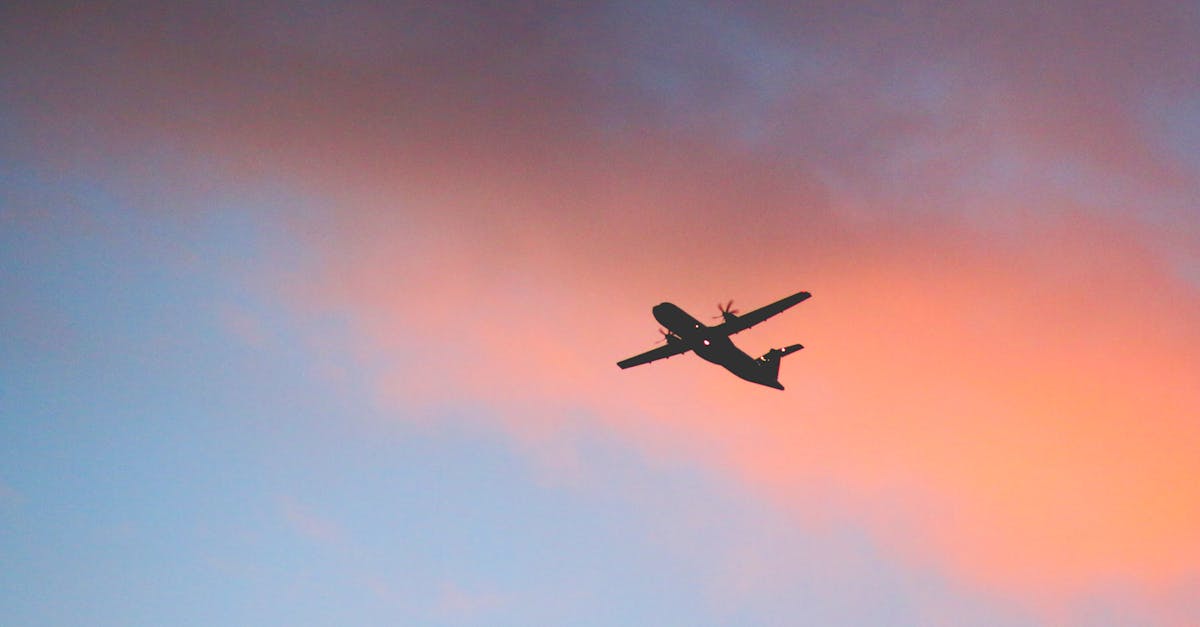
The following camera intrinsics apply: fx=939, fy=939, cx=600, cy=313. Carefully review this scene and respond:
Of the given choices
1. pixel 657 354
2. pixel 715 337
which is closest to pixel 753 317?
pixel 715 337

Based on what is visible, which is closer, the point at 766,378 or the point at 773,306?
the point at 773,306

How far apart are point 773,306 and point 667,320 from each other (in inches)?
369

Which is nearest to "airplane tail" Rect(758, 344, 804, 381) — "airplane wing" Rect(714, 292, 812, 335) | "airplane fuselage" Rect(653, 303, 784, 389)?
"airplane fuselage" Rect(653, 303, 784, 389)

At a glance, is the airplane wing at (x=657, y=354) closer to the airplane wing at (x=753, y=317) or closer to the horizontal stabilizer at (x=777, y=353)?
the airplane wing at (x=753, y=317)

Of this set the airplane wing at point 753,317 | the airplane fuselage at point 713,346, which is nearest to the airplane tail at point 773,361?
the airplane fuselage at point 713,346

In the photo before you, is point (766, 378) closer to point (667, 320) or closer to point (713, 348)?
point (713, 348)

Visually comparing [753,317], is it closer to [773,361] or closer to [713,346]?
[713,346]

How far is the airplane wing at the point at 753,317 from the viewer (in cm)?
8038

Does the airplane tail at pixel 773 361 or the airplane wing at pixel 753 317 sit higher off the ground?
the airplane tail at pixel 773 361

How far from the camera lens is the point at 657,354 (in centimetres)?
8744

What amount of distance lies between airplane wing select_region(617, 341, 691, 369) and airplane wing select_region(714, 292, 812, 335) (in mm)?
3737

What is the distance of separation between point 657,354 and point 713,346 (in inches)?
251

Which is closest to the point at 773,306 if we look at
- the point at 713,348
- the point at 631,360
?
the point at 713,348

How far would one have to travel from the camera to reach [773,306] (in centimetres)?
8062
